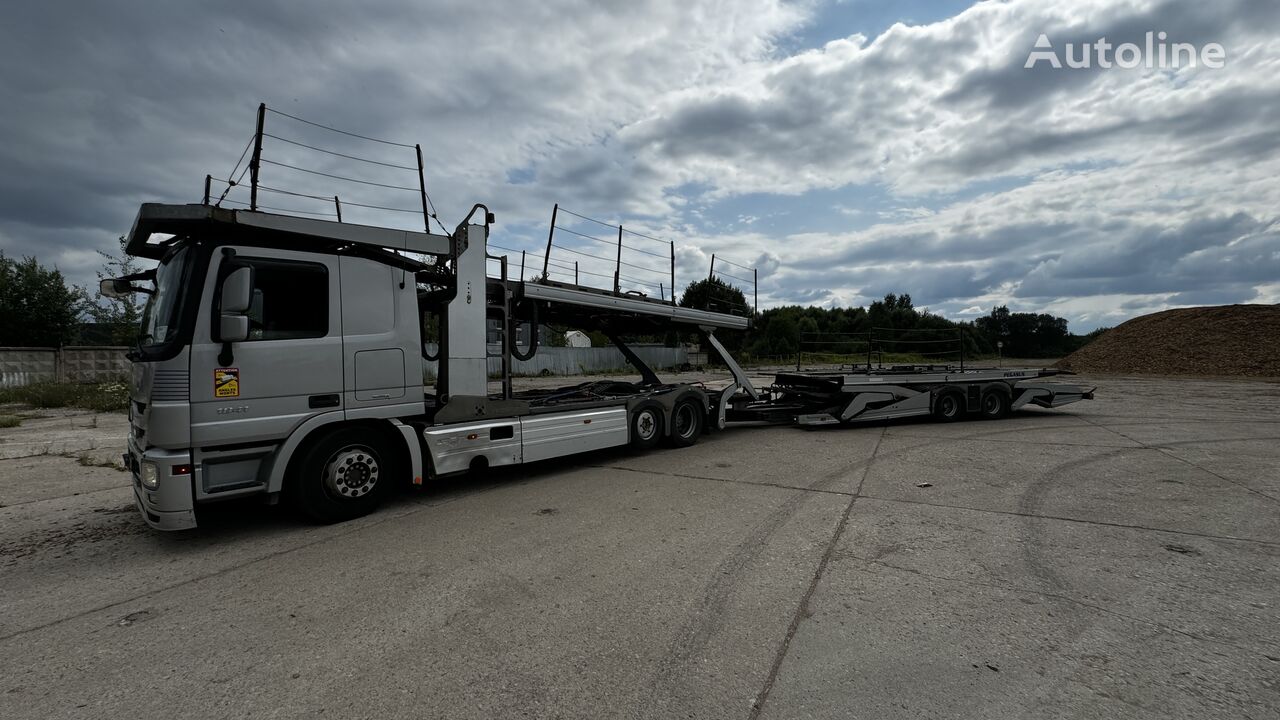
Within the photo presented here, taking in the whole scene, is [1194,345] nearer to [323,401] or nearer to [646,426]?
[646,426]

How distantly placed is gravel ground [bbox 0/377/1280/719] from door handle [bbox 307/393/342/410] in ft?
3.63

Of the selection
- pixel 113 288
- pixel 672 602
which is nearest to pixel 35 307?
pixel 113 288

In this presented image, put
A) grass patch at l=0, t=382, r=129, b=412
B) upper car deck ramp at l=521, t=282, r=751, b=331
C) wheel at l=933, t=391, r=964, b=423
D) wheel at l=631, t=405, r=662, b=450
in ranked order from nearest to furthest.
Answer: upper car deck ramp at l=521, t=282, r=751, b=331 < wheel at l=631, t=405, r=662, b=450 < wheel at l=933, t=391, r=964, b=423 < grass patch at l=0, t=382, r=129, b=412

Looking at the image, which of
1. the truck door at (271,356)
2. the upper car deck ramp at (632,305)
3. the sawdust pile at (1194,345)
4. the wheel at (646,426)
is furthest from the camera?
the sawdust pile at (1194,345)

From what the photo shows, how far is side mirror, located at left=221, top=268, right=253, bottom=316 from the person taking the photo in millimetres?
4449

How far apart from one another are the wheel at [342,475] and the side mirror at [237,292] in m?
1.31

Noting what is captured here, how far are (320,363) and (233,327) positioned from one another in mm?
760

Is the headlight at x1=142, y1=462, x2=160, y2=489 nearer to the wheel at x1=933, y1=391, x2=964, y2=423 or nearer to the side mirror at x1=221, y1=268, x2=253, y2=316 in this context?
the side mirror at x1=221, y1=268, x2=253, y2=316

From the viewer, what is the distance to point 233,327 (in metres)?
4.48

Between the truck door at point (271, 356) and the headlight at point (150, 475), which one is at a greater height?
the truck door at point (271, 356)

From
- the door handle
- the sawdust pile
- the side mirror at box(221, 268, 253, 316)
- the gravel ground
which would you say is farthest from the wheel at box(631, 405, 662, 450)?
the sawdust pile

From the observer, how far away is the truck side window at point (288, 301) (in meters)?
4.85

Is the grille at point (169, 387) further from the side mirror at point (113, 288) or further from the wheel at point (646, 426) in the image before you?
the wheel at point (646, 426)

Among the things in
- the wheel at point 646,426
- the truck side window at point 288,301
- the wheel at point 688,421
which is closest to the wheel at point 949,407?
the wheel at point 688,421
